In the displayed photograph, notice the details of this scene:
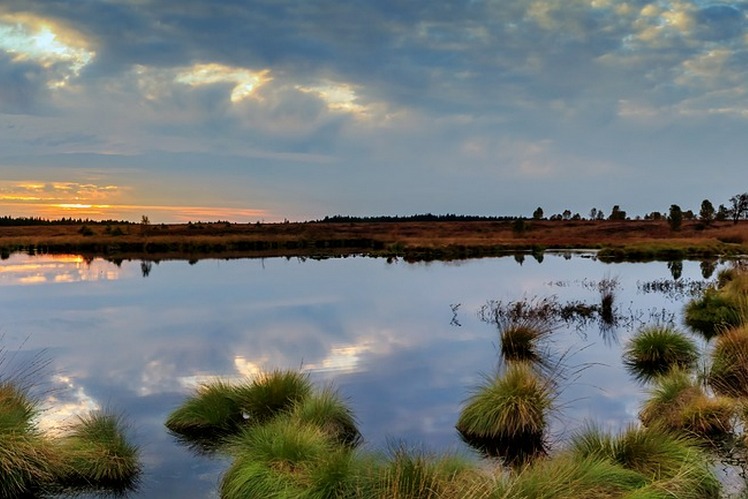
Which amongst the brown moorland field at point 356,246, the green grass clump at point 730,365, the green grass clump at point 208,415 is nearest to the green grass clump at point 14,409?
the green grass clump at point 208,415

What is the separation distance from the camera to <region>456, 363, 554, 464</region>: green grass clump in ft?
29.4

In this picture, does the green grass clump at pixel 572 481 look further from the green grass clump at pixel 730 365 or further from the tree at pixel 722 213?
the tree at pixel 722 213

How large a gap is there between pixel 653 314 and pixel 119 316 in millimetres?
18521

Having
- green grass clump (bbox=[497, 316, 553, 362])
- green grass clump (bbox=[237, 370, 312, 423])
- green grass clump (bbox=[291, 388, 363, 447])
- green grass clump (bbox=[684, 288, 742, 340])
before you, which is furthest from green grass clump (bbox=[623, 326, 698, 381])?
green grass clump (bbox=[237, 370, 312, 423])

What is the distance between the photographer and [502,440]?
9164 millimetres

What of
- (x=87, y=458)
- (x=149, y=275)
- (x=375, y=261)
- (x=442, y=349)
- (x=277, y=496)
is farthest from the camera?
(x=375, y=261)

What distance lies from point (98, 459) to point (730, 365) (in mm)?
10617

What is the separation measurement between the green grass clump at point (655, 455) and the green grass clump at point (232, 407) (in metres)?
4.34

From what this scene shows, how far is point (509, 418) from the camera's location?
30.6 feet

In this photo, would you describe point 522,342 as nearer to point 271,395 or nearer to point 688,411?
point 688,411

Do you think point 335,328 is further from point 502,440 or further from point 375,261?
point 375,261

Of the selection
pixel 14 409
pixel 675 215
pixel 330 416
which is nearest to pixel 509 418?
pixel 330 416

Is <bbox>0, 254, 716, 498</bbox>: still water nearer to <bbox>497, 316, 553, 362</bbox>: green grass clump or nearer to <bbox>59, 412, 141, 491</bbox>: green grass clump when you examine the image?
<bbox>59, 412, 141, 491</bbox>: green grass clump

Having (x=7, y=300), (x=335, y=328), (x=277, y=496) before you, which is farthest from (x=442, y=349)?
(x=7, y=300)
